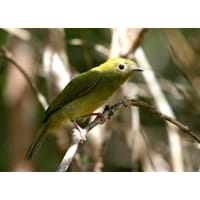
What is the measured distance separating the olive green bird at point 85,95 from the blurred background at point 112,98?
224 mm

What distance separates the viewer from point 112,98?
4.75 meters

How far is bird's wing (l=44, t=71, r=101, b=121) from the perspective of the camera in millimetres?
4023

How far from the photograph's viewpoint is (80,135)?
3.22 metres

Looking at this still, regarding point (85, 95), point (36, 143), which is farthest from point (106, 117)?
point (36, 143)

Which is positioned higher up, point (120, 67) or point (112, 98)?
point (120, 67)

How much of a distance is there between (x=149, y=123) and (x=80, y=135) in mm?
3294

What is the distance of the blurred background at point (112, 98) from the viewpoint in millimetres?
4512

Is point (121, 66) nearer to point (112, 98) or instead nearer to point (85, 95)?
point (85, 95)

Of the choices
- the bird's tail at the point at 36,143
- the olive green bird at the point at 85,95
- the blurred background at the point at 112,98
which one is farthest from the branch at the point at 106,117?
the blurred background at the point at 112,98

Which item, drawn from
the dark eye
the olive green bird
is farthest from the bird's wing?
the dark eye

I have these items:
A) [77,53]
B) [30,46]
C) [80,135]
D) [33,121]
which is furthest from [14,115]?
[80,135]

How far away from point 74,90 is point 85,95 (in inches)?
3.3

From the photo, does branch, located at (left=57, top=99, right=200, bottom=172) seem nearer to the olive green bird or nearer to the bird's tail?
the olive green bird

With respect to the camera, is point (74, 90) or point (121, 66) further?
point (74, 90)
